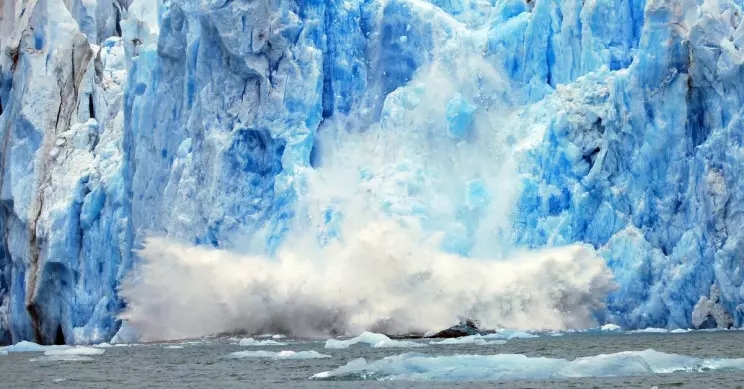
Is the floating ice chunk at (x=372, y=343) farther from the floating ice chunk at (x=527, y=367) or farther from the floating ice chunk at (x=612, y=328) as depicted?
the floating ice chunk at (x=527, y=367)

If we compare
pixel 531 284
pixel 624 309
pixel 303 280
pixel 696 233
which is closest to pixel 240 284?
pixel 303 280

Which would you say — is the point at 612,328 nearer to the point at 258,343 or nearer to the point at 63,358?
the point at 258,343

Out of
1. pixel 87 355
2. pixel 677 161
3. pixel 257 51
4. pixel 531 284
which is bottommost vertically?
pixel 87 355

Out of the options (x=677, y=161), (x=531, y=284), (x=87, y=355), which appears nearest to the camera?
(x=87, y=355)

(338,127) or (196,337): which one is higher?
(338,127)

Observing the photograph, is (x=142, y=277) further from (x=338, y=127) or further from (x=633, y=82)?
(x=633, y=82)

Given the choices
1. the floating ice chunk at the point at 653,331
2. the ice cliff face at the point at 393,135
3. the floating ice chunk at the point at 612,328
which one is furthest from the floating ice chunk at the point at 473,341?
the ice cliff face at the point at 393,135
